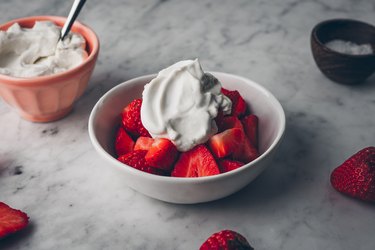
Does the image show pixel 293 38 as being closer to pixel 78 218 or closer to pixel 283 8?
pixel 283 8

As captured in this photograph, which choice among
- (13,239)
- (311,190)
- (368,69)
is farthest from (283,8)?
(13,239)

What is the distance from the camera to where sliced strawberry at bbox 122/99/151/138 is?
1.20 metres

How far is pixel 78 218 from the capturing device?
3.71 ft

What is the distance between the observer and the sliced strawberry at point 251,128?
122cm

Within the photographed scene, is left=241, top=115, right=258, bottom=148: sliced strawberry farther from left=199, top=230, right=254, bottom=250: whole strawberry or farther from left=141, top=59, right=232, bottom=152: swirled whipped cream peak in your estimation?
left=199, top=230, right=254, bottom=250: whole strawberry

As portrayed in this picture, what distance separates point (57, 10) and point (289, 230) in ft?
4.13

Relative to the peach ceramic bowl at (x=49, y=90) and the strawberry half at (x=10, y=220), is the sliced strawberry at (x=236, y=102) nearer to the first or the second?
the peach ceramic bowl at (x=49, y=90)

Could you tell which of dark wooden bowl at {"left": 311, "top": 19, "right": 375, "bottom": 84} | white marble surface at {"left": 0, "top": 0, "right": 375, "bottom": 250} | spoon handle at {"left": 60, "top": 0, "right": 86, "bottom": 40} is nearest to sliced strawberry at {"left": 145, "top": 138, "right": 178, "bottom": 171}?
white marble surface at {"left": 0, "top": 0, "right": 375, "bottom": 250}

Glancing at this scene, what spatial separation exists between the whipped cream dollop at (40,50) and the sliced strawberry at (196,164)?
1.42 ft

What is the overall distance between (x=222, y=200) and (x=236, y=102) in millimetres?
243

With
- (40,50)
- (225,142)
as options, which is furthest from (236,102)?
(40,50)

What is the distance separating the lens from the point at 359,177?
3.71ft

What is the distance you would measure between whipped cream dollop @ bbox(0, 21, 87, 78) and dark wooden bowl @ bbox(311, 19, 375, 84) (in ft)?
2.24

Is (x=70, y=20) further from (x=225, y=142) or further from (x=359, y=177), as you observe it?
(x=359, y=177)
